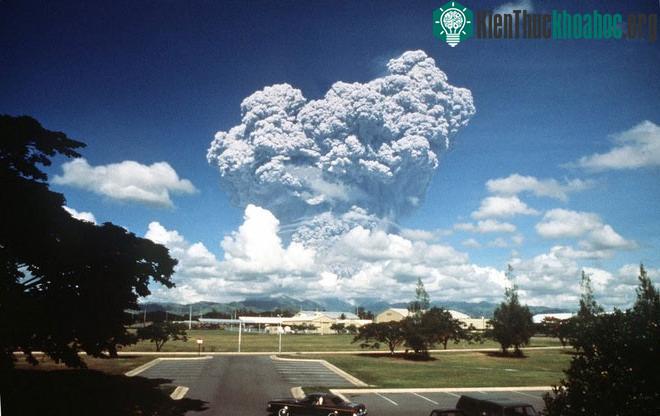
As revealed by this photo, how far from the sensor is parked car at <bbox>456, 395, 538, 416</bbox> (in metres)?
17.2

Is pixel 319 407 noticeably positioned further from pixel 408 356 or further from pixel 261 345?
pixel 261 345

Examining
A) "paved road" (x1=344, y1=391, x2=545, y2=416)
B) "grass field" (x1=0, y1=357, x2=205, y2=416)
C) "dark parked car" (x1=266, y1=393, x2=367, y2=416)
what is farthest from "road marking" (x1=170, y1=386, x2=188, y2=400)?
"paved road" (x1=344, y1=391, x2=545, y2=416)

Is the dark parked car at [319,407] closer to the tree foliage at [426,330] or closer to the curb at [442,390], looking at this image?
the curb at [442,390]

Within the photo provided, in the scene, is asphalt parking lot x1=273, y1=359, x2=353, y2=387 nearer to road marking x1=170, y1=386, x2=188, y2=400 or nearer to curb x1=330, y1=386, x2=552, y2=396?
curb x1=330, y1=386, x2=552, y2=396

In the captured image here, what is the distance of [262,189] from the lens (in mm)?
190250

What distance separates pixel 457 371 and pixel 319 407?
24081mm

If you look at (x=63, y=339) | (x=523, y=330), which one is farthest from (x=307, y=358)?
(x=63, y=339)

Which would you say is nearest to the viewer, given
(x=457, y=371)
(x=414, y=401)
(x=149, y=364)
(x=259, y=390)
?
(x=414, y=401)

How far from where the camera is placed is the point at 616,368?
12211 mm

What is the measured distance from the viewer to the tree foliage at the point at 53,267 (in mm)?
18047

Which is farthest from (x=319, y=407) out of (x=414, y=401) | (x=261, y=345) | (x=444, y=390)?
(x=261, y=345)

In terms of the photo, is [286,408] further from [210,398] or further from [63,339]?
[63,339]

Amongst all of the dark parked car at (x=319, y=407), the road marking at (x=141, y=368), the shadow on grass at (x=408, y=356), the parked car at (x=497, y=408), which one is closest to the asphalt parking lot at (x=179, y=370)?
the road marking at (x=141, y=368)

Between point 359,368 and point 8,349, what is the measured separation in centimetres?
2989
